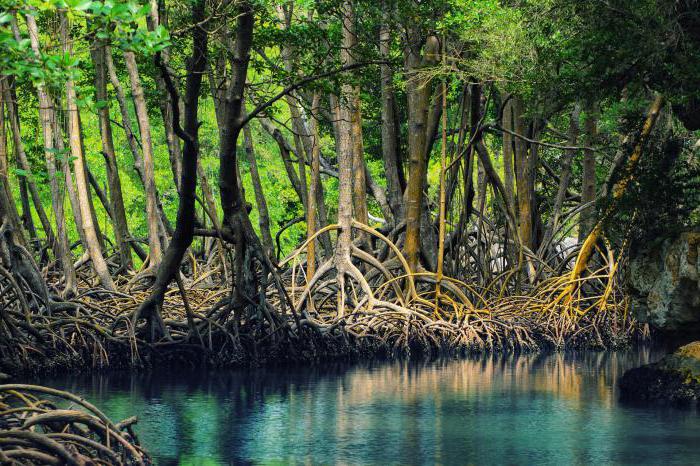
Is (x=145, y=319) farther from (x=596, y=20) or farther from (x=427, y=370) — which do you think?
(x=596, y=20)

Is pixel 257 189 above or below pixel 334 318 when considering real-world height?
above

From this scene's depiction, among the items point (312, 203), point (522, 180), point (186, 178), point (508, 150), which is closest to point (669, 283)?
point (186, 178)

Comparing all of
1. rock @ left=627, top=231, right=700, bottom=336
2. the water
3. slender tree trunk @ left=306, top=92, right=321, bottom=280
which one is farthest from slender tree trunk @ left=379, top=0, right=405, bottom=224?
rock @ left=627, top=231, right=700, bottom=336

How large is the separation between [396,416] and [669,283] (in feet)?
13.6

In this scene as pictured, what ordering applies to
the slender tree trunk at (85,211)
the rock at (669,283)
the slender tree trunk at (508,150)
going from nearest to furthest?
the rock at (669,283) < the slender tree trunk at (85,211) < the slender tree trunk at (508,150)

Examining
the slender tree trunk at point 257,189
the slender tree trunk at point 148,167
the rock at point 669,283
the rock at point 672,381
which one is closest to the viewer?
the rock at point 672,381

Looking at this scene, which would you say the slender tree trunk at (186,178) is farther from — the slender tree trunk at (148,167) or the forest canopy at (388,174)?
the slender tree trunk at (148,167)

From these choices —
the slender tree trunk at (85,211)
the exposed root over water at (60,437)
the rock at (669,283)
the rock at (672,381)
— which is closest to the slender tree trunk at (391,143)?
the slender tree trunk at (85,211)

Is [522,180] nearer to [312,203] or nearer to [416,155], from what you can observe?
[416,155]

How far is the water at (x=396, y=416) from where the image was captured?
431 inches

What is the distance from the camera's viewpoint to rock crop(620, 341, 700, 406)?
14.4 meters

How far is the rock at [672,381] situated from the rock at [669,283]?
49 cm

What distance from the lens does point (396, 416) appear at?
13.2 meters

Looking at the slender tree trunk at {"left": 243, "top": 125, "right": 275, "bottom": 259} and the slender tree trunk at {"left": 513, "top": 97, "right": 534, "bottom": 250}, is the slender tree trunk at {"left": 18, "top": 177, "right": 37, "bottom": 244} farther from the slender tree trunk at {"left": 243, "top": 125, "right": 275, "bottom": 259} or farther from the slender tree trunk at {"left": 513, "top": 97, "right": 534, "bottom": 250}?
the slender tree trunk at {"left": 513, "top": 97, "right": 534, "bottom": 250}
